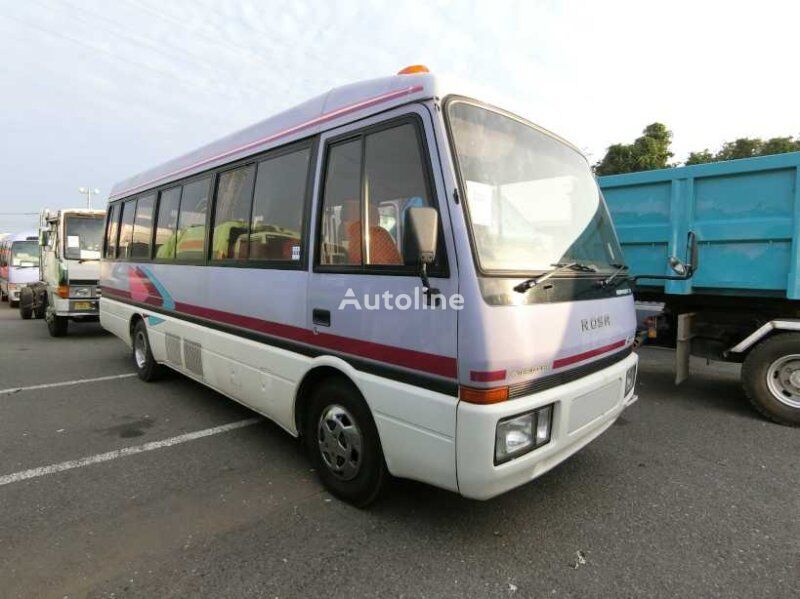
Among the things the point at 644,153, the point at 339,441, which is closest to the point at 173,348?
the point at 339,441

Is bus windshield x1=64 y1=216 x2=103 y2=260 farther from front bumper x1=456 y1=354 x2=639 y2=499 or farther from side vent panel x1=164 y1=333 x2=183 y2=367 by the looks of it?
front bumper x1=456 y1=354 x2=639 y2=499

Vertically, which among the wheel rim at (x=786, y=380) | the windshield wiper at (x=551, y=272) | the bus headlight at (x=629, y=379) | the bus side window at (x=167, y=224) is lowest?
the wheel rim at (x=786, y=380)

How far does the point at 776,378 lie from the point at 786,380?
77 mm

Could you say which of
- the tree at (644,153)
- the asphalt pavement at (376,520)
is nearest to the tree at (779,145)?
the tree at (644,153)

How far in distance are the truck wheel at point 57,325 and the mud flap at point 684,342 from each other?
36.1 feet

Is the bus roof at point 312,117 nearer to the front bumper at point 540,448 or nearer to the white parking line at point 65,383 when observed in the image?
the front bumper at point 540,448

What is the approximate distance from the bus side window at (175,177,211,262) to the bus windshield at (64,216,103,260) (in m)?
5.86

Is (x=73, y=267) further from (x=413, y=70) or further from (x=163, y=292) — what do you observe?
(x=413, y=70)

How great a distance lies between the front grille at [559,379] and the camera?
2511 millimetres

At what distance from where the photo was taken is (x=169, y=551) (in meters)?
2.76

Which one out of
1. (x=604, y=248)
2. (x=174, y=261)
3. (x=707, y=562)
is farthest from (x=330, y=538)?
(x=174, y=261)

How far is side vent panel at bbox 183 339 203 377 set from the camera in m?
4.84

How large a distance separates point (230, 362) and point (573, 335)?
288cm

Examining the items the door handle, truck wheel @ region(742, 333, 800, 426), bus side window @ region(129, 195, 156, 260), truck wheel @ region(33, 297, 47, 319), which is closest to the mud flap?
truck wheel @ region(742, 333, 800, 426)
